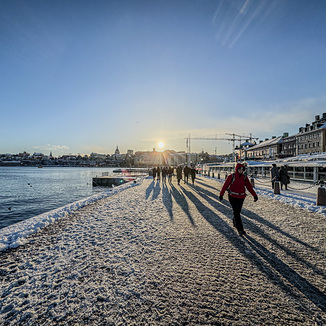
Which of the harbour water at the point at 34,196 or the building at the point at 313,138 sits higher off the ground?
the building at the point at 313,138

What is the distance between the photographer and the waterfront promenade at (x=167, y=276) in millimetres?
2451

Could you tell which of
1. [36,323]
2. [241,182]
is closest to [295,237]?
[241,182]

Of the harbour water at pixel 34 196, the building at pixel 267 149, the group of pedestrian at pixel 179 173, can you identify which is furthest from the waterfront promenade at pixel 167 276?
the building at pixel 267 149

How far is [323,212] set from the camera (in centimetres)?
779

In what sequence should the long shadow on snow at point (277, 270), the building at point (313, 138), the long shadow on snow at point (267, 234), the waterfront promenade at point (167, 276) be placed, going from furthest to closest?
the building at point (313, 138)
the long shadow on snow at point (267, 234)
the long shadow on snow at point (277, 270)
the waterfront promenade at point (167, 276)

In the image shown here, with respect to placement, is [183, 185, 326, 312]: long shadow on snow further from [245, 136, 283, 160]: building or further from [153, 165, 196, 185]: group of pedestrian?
[245, 136, 283, 160]: building

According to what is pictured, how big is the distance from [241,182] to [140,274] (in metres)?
3.60

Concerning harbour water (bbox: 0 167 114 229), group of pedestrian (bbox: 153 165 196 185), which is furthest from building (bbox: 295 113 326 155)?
harbour water (bbox: 0 167 114 229)

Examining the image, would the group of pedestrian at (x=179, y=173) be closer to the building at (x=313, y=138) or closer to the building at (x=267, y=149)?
the building at (x=267, y=149)

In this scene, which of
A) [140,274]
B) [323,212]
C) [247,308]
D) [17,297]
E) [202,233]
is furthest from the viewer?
[323,212]

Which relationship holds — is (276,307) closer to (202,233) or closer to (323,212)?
(202,233)

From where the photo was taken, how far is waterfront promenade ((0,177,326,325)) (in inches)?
96.5

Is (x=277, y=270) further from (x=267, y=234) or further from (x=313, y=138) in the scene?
(x=313, y=138)

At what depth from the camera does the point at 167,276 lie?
3.29 m
